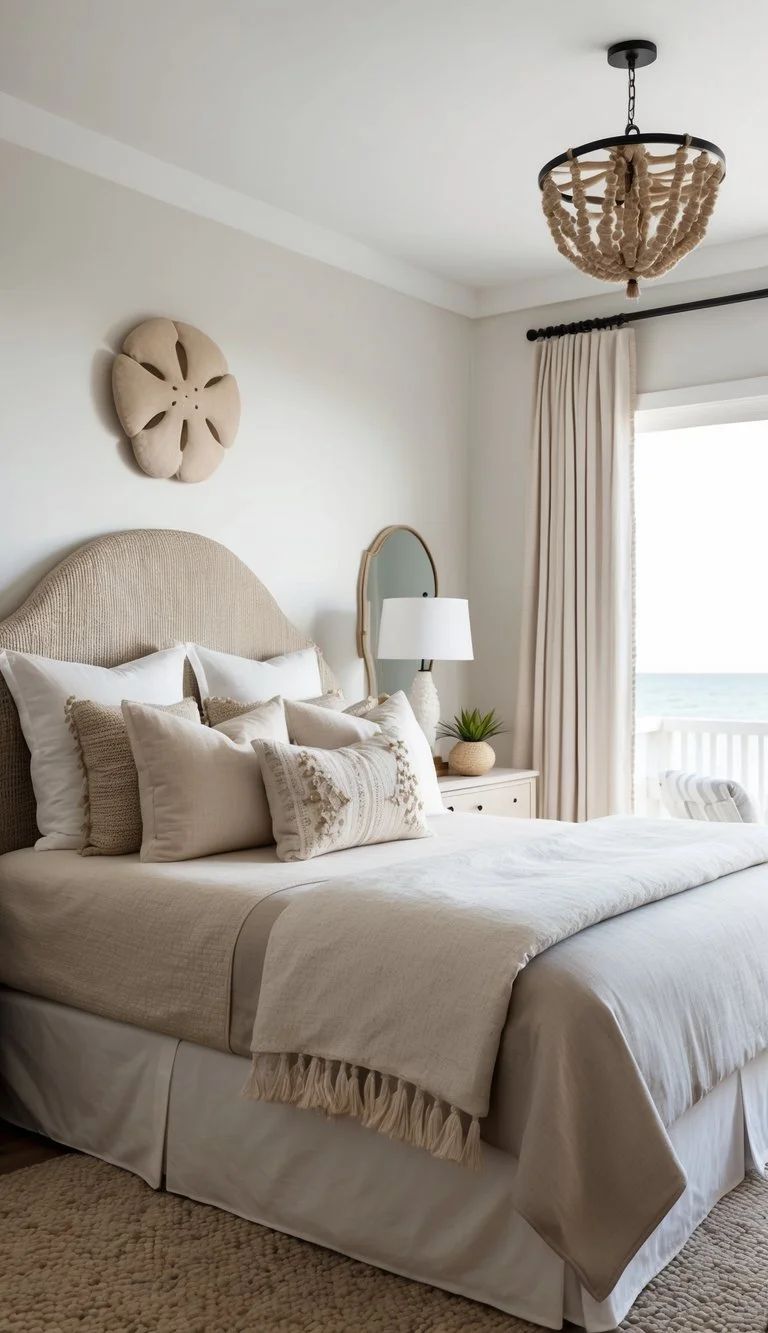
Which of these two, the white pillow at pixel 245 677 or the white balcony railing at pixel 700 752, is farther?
the white balcony railing at pixel 700 752

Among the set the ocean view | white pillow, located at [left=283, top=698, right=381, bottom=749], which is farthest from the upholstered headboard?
the ocean view

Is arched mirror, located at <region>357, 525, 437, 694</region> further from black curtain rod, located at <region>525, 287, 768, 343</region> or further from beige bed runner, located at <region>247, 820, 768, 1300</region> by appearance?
beige bed runner, located at <region>247, 820, 768, 1300</region>

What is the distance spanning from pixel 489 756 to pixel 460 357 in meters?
1.82

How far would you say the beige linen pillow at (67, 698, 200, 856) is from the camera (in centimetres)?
294

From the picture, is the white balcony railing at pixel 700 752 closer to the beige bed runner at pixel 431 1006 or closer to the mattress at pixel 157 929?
the mattress at pixel 157 929

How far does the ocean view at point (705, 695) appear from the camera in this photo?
431 inches

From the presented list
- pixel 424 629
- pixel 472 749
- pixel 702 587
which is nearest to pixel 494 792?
pixel 472 749

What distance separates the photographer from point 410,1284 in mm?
2156

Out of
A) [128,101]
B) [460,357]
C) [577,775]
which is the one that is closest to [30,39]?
[128,101]

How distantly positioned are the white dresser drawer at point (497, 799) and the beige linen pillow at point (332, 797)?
1.13m

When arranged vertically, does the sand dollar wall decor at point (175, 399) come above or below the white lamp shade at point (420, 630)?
above

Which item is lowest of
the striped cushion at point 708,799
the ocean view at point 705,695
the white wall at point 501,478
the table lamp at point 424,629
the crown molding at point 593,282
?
the ocean view at point 705,695

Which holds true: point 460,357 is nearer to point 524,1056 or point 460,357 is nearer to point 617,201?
point 617,201

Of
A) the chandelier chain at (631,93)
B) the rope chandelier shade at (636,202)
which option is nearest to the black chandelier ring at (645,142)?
the rope chandelier shade at (636,202)
